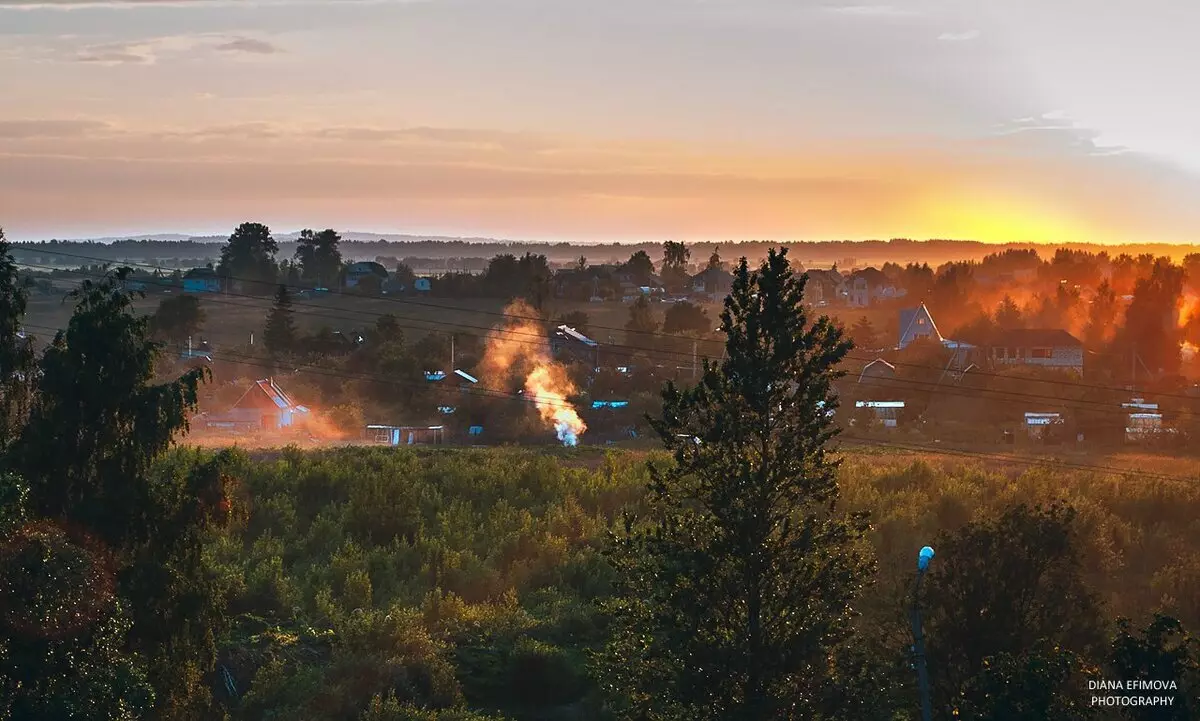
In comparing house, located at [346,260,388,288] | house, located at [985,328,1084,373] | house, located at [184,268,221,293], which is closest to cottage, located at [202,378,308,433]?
house, located at [985,328,1084,373]

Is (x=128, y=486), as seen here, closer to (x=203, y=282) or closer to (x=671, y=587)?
(x=671, y=587)

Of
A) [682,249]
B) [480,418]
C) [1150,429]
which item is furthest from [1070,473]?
[682,249]

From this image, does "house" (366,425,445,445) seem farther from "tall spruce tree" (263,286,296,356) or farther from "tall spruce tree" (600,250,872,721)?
"tall spruce tree" (600,250,872,721)

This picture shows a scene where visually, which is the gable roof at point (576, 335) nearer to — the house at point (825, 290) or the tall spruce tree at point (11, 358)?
the house at point (825, 290)

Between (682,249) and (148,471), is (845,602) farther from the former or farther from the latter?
(682,249)

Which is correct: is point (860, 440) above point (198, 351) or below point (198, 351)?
below

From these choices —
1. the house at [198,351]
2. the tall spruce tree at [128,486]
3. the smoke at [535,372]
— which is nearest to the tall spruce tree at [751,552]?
the tall spruce tree at [128,486]

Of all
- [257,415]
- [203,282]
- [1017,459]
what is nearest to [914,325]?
[1017,459]
